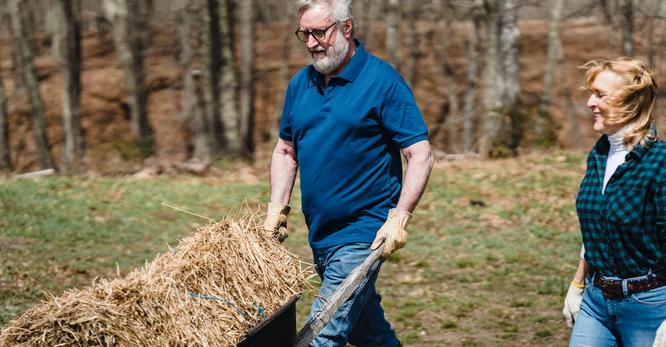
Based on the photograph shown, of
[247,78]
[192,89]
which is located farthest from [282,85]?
[192,89]

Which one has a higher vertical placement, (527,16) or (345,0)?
(345,0)

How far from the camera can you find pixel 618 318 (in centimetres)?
356

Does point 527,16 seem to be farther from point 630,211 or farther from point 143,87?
point 630,211

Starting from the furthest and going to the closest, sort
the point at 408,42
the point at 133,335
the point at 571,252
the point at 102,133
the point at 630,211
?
the point at 408,42 → the point at 102,133 → the point at 571,252 → the point at 630,211 → the point at 133,335

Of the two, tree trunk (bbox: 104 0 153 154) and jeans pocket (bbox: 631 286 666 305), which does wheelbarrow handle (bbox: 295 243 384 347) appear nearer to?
jeans pocket (bbox: 631 286 666 305)

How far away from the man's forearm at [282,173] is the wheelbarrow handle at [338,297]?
711mm

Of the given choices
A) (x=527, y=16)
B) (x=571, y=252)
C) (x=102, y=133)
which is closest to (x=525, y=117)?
(x=571, y=252)

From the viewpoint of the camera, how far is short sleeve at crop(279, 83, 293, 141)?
4656 millimetres

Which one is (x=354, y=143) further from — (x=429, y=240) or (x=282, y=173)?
(x=429, y=240)

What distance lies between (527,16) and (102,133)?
1979 centimetres

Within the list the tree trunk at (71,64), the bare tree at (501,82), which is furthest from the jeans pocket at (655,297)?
the tree trunk at (71,64)

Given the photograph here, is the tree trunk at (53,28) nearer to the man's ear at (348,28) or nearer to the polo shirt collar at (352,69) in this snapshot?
the polo shirt collar at (352,69)

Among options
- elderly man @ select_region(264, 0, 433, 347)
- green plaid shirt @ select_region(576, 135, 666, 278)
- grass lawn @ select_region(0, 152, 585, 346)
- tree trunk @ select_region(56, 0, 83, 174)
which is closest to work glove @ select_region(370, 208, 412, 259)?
elderly man @ select_region(264, 0, 433, 347)

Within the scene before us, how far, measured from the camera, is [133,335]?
10.2 feet
